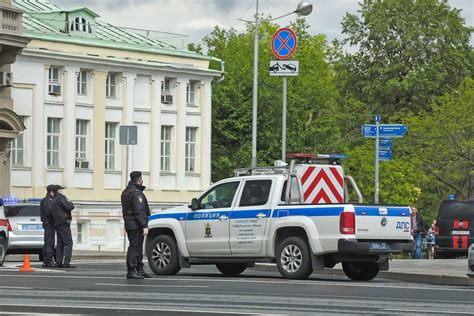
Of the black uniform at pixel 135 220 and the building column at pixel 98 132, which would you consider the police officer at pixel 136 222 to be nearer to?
the black uniform at pixel 135 220

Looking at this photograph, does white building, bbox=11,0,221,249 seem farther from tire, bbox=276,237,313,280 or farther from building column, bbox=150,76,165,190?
tire, bbox=276,237,313,280

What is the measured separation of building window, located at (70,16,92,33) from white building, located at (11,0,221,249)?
6 cm

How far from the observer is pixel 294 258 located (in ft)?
83.9

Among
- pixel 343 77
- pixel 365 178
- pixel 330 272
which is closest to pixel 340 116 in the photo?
pixel 343 77

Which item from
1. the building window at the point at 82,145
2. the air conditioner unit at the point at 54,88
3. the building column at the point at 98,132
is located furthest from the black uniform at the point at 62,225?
the building column at the point at 98,132

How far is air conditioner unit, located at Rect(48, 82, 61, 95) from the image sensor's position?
65.4m

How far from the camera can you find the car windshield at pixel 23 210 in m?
39.2

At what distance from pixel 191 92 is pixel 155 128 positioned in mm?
3504

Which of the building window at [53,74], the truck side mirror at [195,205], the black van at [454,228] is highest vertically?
the building window at [53,74]

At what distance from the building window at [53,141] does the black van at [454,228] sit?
24.6m

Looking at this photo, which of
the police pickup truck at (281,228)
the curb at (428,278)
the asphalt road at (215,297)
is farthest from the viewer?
the curb at (428,278)

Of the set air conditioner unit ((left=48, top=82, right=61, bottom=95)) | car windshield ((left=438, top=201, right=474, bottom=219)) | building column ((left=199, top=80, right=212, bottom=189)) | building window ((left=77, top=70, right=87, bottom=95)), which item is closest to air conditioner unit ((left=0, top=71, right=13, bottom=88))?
air conditioner unit ((left=48, top=82, right=61, bottom=95))

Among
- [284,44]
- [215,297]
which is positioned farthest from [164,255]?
[284,44]

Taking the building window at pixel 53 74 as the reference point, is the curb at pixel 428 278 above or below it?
below
